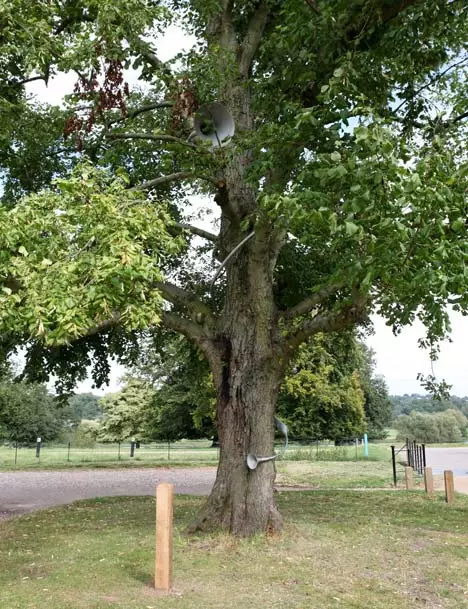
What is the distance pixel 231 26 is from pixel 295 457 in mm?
22461

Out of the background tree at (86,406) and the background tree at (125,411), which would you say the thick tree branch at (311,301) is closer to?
the background tree at (125,411)

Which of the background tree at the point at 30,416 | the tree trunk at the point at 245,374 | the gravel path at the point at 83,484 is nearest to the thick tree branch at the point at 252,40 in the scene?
the tree trunk at the point at 245,374

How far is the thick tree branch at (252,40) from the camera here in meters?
9.90

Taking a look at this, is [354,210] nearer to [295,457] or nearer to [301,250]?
[301,250]

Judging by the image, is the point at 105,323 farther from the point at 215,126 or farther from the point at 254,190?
the point at 254,190

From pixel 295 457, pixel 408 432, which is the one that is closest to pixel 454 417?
pixel 408 432

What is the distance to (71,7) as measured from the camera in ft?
28.0

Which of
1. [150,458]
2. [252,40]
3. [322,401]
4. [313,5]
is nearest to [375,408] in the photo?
[322,401]

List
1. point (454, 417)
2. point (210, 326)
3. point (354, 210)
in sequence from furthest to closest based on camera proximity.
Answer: point (454, 417)
point (210, 326)
point (354, 210)

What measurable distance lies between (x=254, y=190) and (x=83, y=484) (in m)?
12.2

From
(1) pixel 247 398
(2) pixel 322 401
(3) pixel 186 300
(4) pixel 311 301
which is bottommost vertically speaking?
(1) pixel 247 398

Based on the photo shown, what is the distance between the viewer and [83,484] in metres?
18.0

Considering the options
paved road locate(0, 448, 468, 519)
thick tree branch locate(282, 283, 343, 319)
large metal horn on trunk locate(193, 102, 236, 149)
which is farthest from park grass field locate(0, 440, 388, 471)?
large metal horn on trunk locate(193, 102, 236, 149)

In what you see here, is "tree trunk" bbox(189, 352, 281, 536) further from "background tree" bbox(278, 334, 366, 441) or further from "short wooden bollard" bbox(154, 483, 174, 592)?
"background tree" bbox(278, 334, 366, 441)
